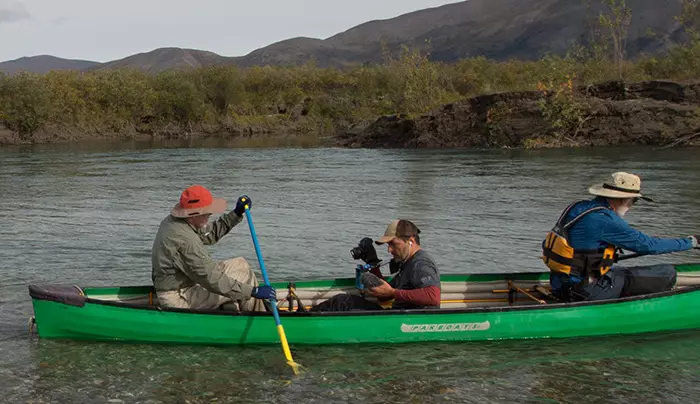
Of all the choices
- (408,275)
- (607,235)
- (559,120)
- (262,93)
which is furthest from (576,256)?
(262,93)

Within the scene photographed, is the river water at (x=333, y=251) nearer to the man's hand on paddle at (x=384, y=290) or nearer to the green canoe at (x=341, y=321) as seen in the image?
the green canoe at (x=341, y=321)

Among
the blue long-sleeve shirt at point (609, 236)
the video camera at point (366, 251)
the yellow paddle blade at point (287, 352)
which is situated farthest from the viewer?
the video camera at point (366, 251)

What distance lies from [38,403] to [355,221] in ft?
34.1

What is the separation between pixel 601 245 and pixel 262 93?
237ft

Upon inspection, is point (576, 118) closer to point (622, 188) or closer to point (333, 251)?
point (333, 251)

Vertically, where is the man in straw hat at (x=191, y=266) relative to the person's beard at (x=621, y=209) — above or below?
below

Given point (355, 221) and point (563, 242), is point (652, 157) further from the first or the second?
point (563, 242)

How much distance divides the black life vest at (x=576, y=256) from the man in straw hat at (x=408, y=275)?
137 centimetres

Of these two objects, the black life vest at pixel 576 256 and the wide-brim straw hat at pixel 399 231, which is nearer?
the wide-brim straw hat at pixel 399 231

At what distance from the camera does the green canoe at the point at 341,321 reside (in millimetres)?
8367

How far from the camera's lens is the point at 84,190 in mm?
23125

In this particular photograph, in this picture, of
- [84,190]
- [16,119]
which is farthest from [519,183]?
[16,119]

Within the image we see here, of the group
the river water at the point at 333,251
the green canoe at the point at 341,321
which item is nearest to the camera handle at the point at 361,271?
the green canoe at the point at 341,321

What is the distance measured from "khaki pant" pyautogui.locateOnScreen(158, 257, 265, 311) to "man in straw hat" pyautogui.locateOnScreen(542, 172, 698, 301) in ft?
10.9
